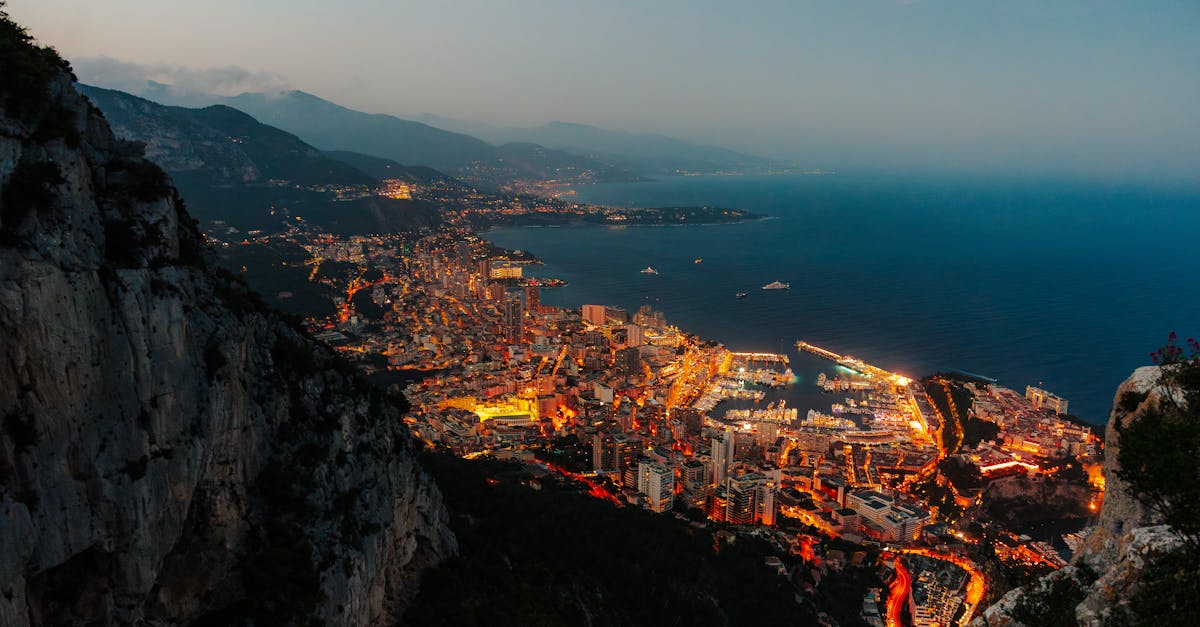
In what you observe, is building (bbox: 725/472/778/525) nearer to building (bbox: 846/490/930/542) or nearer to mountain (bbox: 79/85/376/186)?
building (bbox: 846/490/930/542)

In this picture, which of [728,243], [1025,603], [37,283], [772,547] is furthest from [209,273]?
[728,243]

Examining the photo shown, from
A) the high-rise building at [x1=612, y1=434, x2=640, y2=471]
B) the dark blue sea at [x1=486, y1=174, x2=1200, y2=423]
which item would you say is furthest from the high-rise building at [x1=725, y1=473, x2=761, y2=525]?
the dark blue sea at [x1=486, y1=174, x2=1200, y2=423]

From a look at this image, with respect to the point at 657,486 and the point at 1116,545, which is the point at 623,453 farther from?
the point at 1116,545

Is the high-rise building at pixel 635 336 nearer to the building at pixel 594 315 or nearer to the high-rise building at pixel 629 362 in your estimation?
the high-rise building at pixel 629 362

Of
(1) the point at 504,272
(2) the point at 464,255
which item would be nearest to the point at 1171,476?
(1) the point at 504,272

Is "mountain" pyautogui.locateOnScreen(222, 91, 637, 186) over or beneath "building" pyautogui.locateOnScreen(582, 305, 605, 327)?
over
